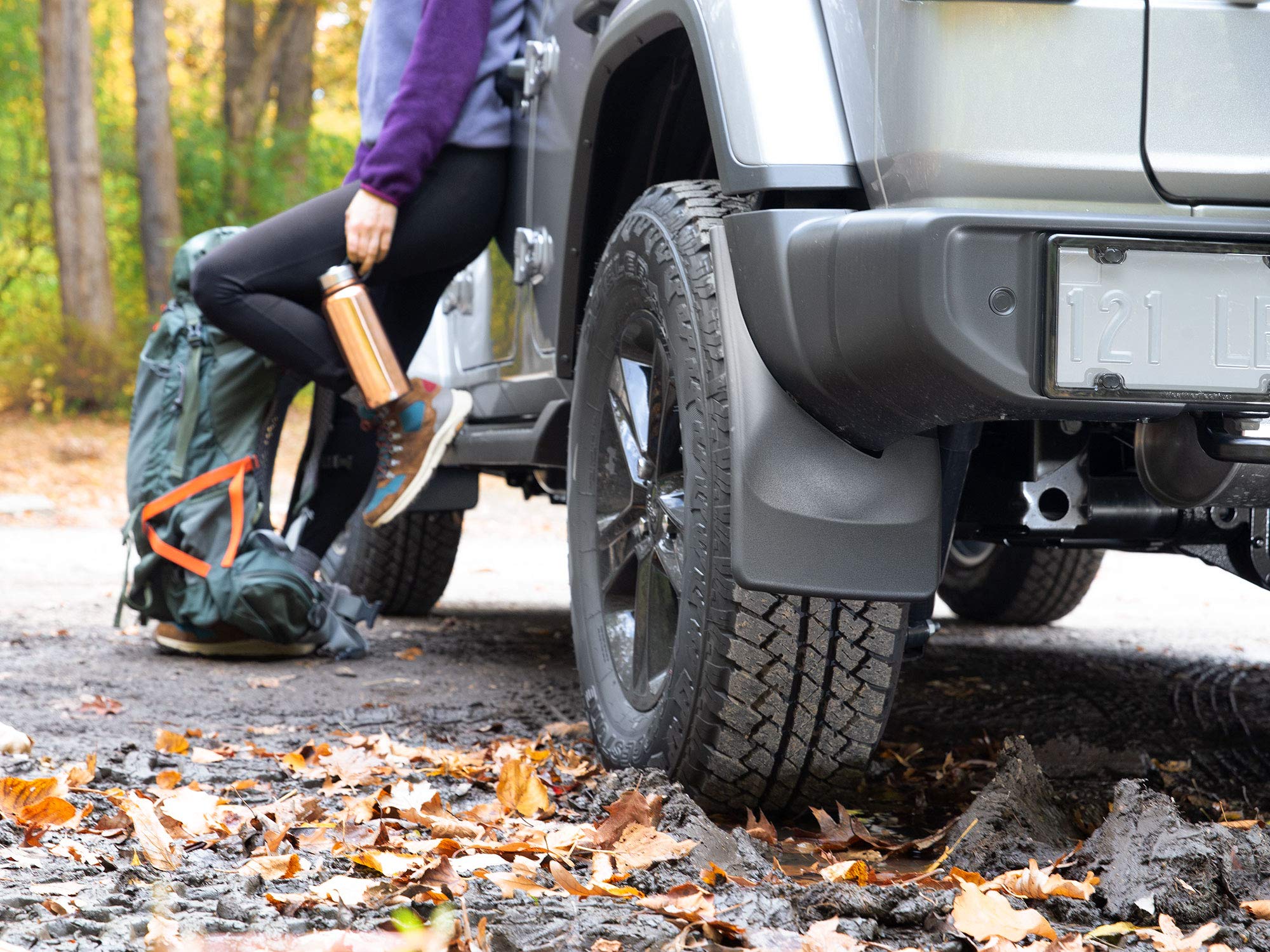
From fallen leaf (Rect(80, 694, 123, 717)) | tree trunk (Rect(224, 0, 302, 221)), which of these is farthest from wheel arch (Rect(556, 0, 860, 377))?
tree trunk (Rect(224, 0, 302, 221))

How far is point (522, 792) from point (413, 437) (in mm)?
1540

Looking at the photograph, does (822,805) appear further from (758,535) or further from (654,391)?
(654,391)

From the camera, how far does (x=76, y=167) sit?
1426cm

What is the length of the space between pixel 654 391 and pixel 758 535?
19.3 inches

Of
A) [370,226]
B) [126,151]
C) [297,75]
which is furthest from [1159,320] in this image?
[297,75]

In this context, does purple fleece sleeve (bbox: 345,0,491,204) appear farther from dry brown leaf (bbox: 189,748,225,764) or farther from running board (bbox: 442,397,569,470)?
dry brown leaf (bbox: 189,748,225,764)

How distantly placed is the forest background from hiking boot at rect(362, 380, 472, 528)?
1171 cm

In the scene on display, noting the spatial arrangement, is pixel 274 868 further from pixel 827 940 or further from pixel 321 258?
pixel 321 258

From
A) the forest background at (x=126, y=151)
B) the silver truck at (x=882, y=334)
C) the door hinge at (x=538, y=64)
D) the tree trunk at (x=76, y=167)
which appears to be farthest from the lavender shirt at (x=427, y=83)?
the tree trunk at (x=76, y=167)

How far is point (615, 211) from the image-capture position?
2.57 m

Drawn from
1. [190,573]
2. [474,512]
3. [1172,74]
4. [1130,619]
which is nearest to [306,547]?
[190,573]

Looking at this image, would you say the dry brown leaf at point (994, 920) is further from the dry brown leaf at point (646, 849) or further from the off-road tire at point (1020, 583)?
the off-road tire at point (1020, 583)

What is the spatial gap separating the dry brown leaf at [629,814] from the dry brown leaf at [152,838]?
1.78ft

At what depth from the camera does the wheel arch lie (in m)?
1.71
